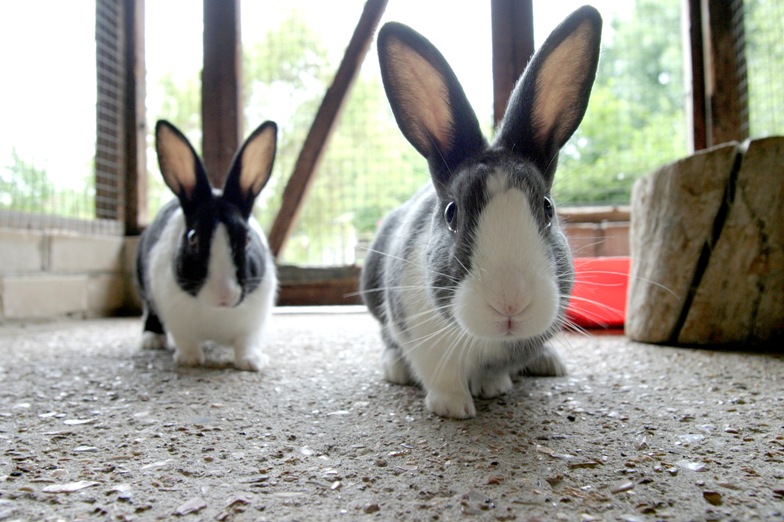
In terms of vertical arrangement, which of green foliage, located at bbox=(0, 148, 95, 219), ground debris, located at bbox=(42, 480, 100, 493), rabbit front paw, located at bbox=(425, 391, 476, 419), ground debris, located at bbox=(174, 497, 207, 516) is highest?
green foliage, located at bbox=(0, 148, 95, 219)

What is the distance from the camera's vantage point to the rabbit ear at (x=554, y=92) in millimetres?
1723

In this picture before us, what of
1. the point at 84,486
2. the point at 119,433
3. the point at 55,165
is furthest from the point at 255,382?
the point at 55,165

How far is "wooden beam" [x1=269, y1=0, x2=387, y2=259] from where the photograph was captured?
14.6ft

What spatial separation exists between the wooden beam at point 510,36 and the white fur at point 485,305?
265 centimetres

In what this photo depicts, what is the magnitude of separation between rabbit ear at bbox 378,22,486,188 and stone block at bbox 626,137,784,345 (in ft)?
4.35

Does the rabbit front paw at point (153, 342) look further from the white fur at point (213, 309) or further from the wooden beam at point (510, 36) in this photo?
the wooden beam at point (510, 36)


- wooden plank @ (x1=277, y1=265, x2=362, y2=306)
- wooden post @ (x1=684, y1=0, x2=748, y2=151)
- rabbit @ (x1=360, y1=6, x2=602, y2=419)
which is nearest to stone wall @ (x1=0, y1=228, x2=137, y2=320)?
wooden plank @ (x1=277, y1=265, x2=362, y2=306)

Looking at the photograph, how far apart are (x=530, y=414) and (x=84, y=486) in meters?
1.19

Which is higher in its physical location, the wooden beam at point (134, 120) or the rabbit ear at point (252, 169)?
the wooden beam at point (134, 120)

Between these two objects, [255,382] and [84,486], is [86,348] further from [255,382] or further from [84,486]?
[84,486]

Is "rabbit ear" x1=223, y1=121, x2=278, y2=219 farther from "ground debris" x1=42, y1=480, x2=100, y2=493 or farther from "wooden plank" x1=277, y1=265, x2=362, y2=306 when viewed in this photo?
"wooden plank" x1=277, y1=265, x2=362, y2=306

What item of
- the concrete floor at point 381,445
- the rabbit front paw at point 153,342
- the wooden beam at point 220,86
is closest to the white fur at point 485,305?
the concrete floor at point 381,445

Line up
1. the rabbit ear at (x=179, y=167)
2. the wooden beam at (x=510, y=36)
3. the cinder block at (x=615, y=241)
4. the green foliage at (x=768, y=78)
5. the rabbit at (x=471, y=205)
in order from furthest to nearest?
1. the cinder block at (x=615, y=241)
2. the green foliage at (x=768, y=78)
3. the wooden beam at (x=510, y=36)
4. the rabbit ear at (x=179, y=167)
5. the rabbit at (x=471, y=205)

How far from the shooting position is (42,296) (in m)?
4.30
